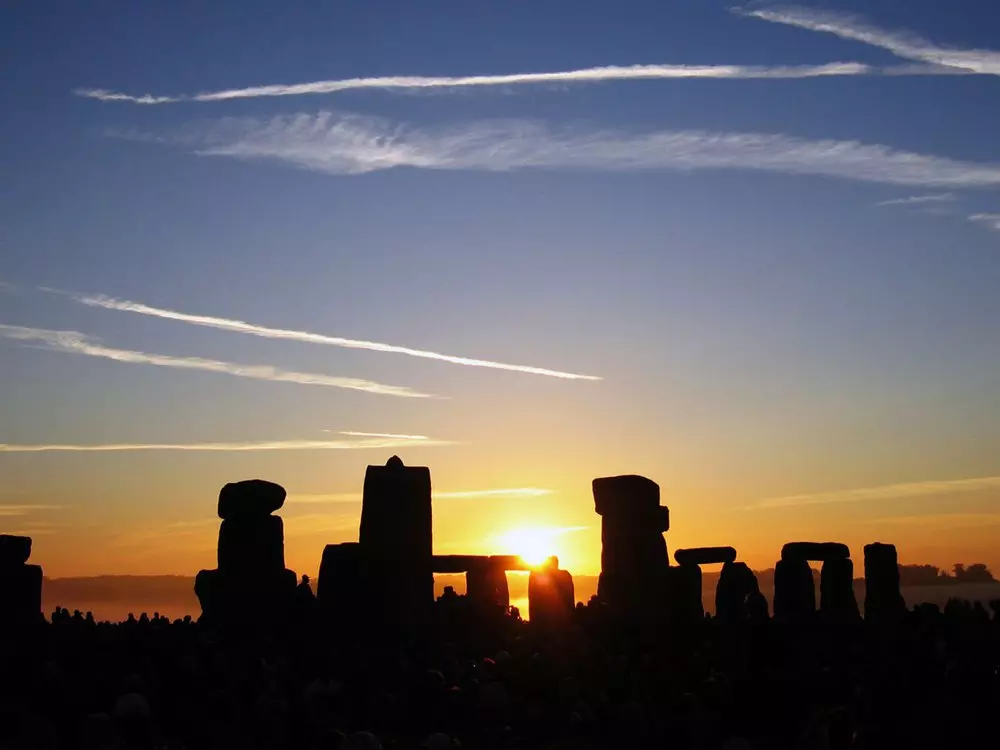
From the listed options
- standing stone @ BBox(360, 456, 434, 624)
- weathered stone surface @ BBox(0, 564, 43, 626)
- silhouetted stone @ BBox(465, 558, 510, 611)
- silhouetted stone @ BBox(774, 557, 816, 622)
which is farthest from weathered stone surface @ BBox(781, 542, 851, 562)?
weathered stone surface @ BBox(0, 564, 43, 626)

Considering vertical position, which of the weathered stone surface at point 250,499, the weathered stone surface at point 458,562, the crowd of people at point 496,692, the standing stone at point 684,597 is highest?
the weathered stone surface at point 250,499

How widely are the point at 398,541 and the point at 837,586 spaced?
42.4 ft

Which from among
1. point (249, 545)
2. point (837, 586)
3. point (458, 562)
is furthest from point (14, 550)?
point (837, 586)

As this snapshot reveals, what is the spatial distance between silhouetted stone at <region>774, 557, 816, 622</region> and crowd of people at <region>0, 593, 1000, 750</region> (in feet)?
32.9

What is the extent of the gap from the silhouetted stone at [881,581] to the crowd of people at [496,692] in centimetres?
992

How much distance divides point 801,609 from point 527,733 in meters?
19.2

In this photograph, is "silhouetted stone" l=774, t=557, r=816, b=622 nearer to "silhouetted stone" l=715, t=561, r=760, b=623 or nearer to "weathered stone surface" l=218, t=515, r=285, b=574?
"silhouetted stone" l=715, t=561, r=760, b=623

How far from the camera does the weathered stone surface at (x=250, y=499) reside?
82.8ft

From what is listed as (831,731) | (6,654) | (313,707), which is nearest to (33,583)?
(6,654)

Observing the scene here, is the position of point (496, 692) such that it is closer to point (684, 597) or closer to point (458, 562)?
point (684, 597)

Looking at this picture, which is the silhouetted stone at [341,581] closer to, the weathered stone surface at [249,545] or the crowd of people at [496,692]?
the weathered stone surface at [249,545]

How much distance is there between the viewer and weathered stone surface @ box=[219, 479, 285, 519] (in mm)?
25250

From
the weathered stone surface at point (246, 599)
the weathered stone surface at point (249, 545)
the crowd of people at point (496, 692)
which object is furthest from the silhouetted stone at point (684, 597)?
the weathered stone surface at point (249, 545)

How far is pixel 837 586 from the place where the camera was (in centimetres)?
3191
